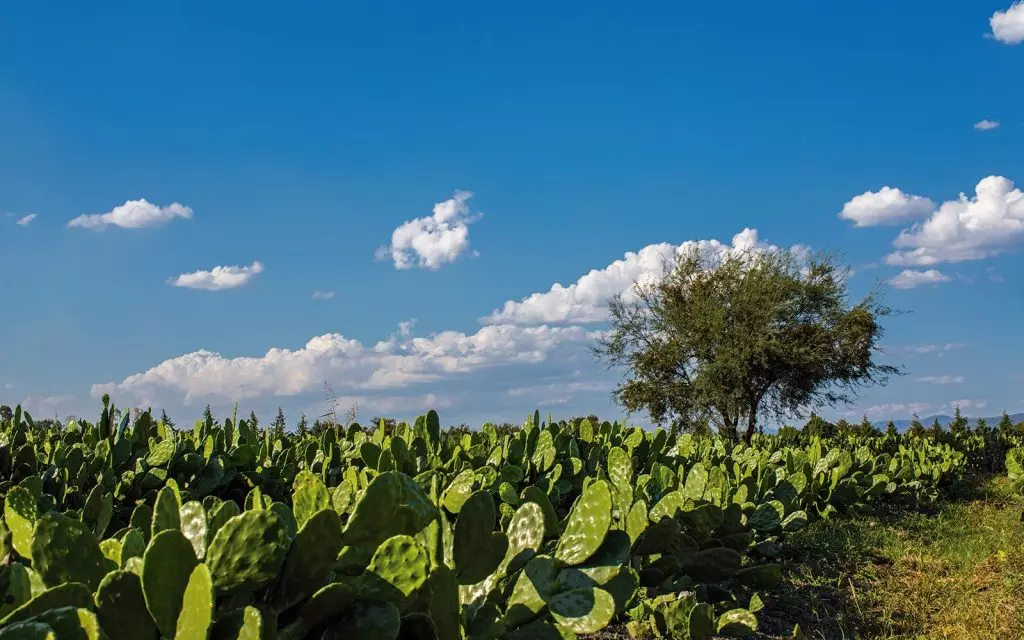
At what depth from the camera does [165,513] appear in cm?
183

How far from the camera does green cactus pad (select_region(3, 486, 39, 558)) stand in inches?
76.9

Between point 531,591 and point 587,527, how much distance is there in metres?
0.38

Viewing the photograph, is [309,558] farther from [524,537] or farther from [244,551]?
[524,537]

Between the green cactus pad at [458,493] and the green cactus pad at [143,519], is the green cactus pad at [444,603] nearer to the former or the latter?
the green cactus pad at [143,519]

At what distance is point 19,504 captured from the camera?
2.04m

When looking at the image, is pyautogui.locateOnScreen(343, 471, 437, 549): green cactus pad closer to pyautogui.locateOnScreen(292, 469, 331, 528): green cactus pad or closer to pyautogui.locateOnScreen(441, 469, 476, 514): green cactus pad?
pyautogui.locateOnScreen(292, 469, 331, 528): green cactus pad

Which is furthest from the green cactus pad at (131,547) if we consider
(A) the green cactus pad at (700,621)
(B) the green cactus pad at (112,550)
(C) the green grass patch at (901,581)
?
(C) the green grass patch at (901,581)

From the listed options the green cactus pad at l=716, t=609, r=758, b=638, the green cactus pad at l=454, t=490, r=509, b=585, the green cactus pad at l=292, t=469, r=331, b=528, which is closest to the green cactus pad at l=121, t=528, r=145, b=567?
the green cactus pad at l=292, t=469, r=331, b=528

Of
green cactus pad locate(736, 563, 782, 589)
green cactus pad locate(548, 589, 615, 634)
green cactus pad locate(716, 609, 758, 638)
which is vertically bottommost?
green cactus pad locate(716, 609, 758, 638)

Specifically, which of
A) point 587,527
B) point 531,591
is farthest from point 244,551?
point 587,527

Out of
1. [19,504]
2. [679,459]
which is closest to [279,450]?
[679,459]

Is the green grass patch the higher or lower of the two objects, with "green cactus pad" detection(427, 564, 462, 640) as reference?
lower

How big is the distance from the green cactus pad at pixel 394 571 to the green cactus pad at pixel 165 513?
47cm

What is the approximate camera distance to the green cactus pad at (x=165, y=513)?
5.96ft
